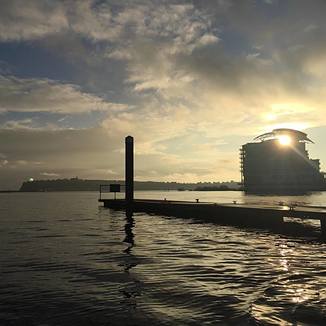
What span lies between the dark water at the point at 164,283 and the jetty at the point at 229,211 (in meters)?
7.48

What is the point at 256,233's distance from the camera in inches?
1157

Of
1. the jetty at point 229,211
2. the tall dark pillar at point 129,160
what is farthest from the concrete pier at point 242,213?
the tall dark pillar at point 129,160

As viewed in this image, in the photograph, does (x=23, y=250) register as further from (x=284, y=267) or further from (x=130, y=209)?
(x=130, y=209)

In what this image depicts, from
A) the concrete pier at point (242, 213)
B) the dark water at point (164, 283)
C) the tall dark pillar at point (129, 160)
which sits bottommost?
the dark water at point (164, 283)

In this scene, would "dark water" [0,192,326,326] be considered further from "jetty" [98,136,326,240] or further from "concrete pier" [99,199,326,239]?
"jetty" [98,136,326,240]

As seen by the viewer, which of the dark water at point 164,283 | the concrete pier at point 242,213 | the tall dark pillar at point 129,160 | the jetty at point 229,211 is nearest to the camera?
the dark water at point 164,283

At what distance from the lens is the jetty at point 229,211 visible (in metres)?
31.5

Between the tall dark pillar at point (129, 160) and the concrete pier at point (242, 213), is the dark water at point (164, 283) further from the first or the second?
the tall dark pillar at point (129, 160)

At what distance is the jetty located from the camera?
31.5m

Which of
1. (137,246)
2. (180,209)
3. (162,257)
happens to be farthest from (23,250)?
(180,209)

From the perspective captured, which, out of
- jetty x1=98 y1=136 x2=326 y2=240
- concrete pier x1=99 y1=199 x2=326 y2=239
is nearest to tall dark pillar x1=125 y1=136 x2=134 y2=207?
jetty x1=98 y1=136 x2=326 y2=240

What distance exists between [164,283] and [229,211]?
26.4m

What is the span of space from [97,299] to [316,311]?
6122 millimetres

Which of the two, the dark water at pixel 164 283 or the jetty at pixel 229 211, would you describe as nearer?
the dark water at pixel 164 283
